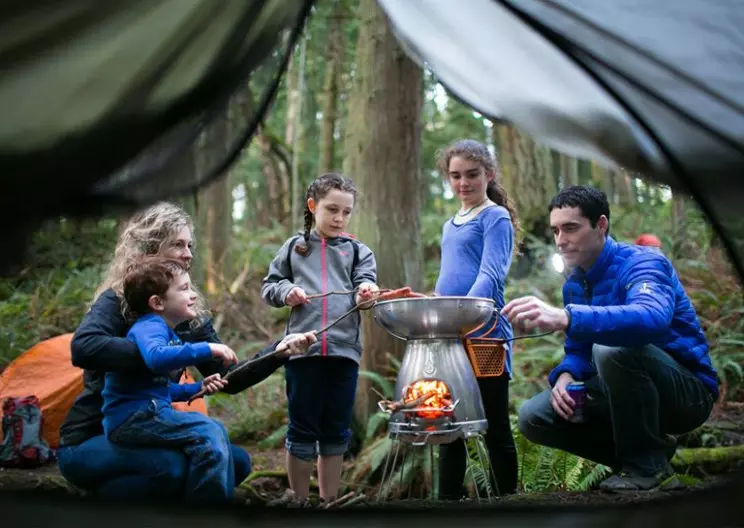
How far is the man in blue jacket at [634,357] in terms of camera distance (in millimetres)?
3018

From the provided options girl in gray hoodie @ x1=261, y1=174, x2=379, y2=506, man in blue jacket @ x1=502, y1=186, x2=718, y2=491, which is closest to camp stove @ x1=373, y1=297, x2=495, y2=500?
girl in gray hoodie @ x1=261, y1=174, x2=379, y2=506

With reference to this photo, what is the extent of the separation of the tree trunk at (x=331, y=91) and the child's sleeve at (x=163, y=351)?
581 centimetres

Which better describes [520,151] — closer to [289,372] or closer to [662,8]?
[289,372]

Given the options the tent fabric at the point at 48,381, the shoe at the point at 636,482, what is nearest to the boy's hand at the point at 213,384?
the shoe at the point at 636,482

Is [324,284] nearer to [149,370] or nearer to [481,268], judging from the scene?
[481,268]

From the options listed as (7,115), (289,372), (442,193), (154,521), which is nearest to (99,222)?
(7,115)

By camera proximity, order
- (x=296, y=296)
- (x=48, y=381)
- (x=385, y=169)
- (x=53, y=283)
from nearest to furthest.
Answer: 1. (x=296, y=296)
2. (x=48, y=381)
3. (x=385, y=169)
4. (x=53, y=283)

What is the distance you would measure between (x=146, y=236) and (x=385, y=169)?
2418mm

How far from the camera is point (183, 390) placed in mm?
3006

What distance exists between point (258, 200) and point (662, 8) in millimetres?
12936

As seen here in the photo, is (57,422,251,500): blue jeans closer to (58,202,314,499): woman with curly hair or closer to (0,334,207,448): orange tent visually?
(58,202,314,499): woman with curly hair

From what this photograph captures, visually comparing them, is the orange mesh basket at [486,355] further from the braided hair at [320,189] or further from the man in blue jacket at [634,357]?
the braided hair at [320,189]

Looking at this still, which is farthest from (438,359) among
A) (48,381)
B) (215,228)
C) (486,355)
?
(215,228)

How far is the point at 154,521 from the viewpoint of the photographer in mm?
1900
